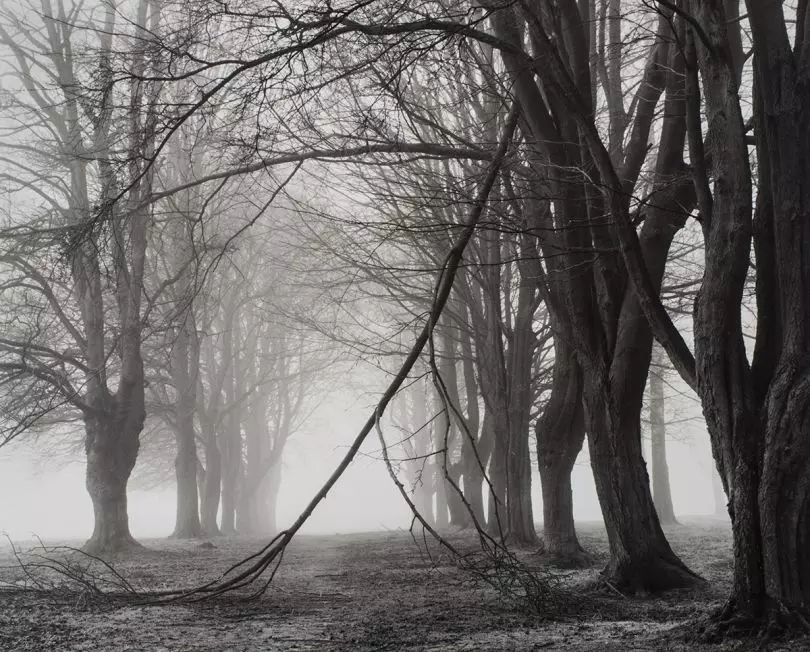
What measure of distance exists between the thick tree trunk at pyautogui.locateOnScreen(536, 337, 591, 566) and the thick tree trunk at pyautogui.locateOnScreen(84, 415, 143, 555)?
6.64 metres

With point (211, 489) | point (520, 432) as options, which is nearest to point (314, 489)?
point (211, 489)

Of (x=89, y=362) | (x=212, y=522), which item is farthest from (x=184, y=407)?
(x=89, y=362)

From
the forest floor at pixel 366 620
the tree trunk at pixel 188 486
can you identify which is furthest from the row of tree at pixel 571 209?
the tree trunk at pixel 188 486

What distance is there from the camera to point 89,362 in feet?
39.1

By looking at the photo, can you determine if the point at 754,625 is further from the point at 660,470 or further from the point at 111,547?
the point at 660,470

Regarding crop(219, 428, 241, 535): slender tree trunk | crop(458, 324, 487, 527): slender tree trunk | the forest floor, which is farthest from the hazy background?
the forest floor

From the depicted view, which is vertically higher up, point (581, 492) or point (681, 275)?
point (681, 275)

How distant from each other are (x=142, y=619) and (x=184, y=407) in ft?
41.4

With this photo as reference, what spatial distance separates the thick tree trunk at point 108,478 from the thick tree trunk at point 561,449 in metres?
6.64

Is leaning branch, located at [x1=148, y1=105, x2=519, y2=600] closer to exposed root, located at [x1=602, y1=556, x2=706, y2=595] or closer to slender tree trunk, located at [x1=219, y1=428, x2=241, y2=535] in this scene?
exposed root, located at [x1=602, y1=556, x2=706, y2=595]

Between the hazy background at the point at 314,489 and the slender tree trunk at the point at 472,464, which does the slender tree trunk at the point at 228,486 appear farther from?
the slender tree trunk at the point at 472,464

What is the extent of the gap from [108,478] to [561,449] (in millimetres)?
7066

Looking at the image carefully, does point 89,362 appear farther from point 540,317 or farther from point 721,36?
point 721,36

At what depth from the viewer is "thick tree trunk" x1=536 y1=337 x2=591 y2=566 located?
780 cm
